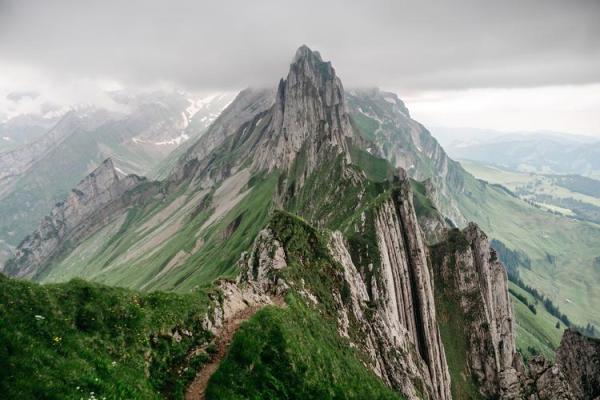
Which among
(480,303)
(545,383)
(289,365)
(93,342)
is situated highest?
(93,342)

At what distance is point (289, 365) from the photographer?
34281 millimetres

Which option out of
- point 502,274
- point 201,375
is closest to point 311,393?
point 201,375

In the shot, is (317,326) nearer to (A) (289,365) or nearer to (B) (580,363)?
(A) (289,365)

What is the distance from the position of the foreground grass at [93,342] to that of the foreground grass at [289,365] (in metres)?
3.05

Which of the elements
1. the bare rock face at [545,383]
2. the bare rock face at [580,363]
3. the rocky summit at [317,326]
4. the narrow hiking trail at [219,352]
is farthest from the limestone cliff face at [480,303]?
the narrow hiking trail at [219,352]

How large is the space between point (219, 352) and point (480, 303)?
101m

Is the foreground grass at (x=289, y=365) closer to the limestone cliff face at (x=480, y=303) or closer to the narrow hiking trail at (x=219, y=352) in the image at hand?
the narrow hiking trail at (x=219, y=352)

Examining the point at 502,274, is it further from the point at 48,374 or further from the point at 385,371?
the point at 48,374

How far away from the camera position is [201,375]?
29.5 metres

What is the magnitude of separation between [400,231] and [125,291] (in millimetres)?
85892

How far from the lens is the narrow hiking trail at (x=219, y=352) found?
91.8 ft

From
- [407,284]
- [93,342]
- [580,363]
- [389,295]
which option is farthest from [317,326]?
[580,363]

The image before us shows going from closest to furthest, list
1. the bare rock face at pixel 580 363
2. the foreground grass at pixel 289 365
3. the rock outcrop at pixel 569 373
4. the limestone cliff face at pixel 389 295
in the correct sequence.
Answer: the foreground grass at pixel 289 365
the limestone cliff face at pixel 389 295
the rock outcrop at pixel 569 373
the bare rock face at pixel 580 363

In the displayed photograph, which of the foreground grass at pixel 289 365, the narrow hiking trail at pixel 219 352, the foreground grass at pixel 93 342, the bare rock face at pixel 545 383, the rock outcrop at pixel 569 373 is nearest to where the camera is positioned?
the foreground grass at pixel 93 342
